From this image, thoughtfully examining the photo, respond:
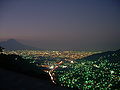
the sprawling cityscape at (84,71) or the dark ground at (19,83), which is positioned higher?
the dark ground at (19,83)

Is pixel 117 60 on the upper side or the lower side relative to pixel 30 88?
lower

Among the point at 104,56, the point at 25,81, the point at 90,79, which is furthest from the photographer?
the point at 104,56

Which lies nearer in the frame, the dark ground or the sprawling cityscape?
the dark ground

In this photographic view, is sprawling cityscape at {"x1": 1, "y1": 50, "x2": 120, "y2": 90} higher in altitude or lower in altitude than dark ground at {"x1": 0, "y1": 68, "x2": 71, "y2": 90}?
lower

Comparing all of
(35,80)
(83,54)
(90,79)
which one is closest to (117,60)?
(90,79)

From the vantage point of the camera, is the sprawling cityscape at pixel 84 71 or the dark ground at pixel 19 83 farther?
the sprawling cityscape at pixel 84 71

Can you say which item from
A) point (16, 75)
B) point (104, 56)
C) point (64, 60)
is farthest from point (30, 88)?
point (64, 60)

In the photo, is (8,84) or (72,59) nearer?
(8,84)

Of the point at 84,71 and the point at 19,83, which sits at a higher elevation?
the point at 19,83

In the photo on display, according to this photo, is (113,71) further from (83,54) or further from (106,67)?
(83,54)

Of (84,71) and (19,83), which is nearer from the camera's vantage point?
(19,83)

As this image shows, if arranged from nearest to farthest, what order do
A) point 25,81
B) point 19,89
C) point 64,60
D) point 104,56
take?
point 19,89
point 25,81
point 104,56
point 64,60
